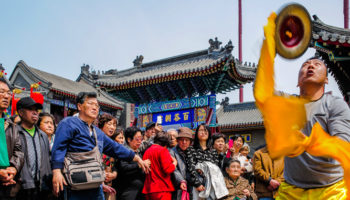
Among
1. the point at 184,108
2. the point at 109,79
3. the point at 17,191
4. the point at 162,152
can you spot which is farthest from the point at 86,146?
the point at 109,79

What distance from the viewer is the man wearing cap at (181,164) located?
495 centimetres

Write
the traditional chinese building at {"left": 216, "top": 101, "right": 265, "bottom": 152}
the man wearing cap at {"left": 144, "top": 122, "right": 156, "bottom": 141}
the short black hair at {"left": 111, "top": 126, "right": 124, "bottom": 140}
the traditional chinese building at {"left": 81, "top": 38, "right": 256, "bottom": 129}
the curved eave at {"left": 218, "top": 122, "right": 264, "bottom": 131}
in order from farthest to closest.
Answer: the traditional chinese building at {"left": 216, "top": 101, "right": 265, "bottom": 152} → the curved eave at {"left": 218, "top": 122, "right": 264, "bottom": 131} → the traditional chinese building at {"left": 81, "top": 38, "right": 256, "bottom": 129} → the man wearing cap at {"left": 144, "top": 122, "right": 156, "bottom": 141} → the short black hair at {"left": 111, "top": 126, "right": 124, "bottom": 140}

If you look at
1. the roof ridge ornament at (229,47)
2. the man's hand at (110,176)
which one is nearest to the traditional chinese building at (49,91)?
the roof ridge ornament at (229,47)

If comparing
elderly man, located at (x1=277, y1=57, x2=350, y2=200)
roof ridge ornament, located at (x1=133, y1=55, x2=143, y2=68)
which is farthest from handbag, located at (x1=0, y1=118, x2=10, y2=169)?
roof ridge ornament, located at (x1=133, y1=55, x2=143, y2=68)

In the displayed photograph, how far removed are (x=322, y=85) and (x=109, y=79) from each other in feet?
51.3

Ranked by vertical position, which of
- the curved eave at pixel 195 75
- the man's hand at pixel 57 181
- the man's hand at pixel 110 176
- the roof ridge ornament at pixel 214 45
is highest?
the roof ridge ornament at pixel 214 45

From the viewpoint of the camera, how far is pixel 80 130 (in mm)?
3314

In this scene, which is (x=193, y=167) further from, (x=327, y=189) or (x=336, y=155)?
(x=336, y=155)

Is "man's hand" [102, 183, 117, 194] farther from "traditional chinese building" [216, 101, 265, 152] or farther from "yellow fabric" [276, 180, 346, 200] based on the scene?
"traditional chinese building" [216, 101, 265, 152]

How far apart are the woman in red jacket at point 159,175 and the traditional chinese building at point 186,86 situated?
8.85 m

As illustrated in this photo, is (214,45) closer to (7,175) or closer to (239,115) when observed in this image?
(239,115)

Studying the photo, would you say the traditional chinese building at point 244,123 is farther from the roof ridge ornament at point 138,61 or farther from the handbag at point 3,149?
the handbag at point 3,149

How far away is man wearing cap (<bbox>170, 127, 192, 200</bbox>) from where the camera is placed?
4.95 m

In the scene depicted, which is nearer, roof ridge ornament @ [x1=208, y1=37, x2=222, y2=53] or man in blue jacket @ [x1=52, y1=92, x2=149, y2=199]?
man in blue jacket @ [x1=52, y1=92, x2=149, y2=199]
